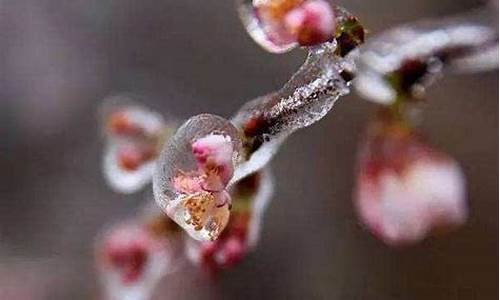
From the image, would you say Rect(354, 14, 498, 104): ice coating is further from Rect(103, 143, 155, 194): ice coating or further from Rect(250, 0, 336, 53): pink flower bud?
Rect(103, 143, 155, 194): ice coating

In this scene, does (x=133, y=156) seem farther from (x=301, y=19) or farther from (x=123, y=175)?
(x=301, y=19)

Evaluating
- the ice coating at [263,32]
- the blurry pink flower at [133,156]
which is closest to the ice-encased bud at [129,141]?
the blurry pink flower at [133,156]

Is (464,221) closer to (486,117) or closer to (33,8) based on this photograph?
(486,117)

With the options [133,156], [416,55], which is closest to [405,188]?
[416,55]

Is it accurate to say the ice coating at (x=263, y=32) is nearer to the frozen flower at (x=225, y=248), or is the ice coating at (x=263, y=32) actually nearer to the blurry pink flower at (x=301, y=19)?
the blurry pink flower at (x=301, y=19)

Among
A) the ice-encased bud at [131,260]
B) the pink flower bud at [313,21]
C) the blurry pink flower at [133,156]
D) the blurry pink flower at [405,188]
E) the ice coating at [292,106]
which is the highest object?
the pink flower bud at [313,21]

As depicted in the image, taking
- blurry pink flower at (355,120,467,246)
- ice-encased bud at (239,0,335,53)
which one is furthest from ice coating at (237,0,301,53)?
blurry pink flower at (355,120,467,246)

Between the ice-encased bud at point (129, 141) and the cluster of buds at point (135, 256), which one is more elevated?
the ice-encased bud at point (129, 141)
